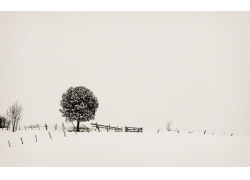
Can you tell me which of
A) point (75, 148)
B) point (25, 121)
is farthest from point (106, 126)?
point (75, 148)

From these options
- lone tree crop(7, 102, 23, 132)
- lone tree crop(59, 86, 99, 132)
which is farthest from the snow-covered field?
lone tree crop(7, 102, 23, 132)

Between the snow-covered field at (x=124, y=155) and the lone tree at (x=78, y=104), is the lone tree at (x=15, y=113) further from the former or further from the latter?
the snow-covered field at (x=124, y=155)

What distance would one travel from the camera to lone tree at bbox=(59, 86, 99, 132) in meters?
60.5

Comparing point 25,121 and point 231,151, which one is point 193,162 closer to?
point 231,151

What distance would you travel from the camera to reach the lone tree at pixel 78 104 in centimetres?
6050

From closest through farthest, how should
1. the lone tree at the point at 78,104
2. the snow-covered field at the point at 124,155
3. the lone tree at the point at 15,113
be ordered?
the snow-covered field at the point at 124,155
the lone tree at the point at 78,104
the lone tree at the point at 15,113

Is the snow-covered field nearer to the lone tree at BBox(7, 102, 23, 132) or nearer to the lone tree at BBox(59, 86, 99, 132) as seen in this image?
the lone tree at BBox(59, 86, 99, 132)

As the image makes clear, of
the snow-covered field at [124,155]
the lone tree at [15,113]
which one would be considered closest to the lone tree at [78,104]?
the lone tree at [15,113]

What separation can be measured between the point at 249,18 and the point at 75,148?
A: 3137 cm

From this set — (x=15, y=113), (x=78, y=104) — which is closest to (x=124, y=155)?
(x=78, y=104)

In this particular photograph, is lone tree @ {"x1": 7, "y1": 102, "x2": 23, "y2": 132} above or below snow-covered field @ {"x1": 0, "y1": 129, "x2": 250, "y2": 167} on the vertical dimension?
above

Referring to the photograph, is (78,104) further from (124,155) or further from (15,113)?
(124,155)

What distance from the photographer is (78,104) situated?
61.2 metres

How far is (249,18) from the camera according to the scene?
1439 inches
